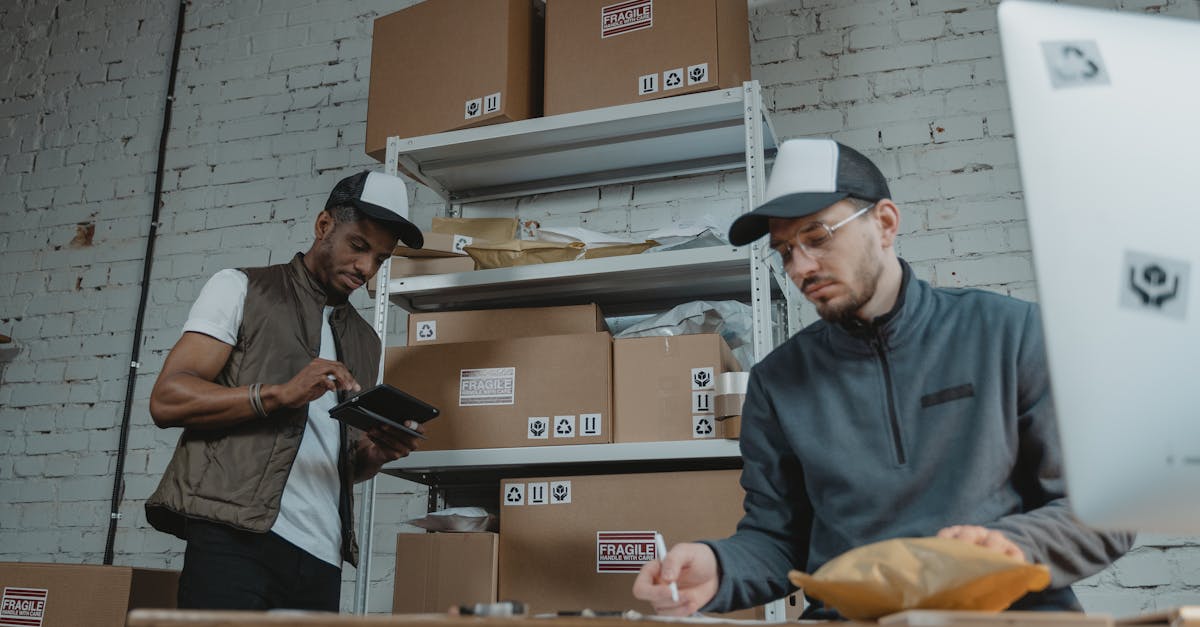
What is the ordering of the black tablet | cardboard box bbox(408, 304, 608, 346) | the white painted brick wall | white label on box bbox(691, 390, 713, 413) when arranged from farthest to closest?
1. the white painted brick wall
2. cardboard box bbox(408, 304, 608, 346)
3. white label on box bbox(691, 390, 713, 413)
4. the black tablet

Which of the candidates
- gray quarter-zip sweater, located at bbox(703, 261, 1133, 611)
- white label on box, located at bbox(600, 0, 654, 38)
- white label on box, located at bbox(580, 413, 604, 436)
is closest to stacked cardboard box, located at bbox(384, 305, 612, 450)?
white label on box, located at bbox(580, 413, 604, 436)

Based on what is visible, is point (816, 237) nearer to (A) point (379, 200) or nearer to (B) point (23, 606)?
(A) point (379, 200)

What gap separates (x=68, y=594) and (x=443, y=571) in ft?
2.59

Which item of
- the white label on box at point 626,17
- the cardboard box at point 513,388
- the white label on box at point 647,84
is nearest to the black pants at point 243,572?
the cardboard box at point 513,388

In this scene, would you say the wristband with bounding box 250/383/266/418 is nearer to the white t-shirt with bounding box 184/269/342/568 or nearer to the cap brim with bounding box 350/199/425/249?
the white t-shirt with bounding box 184/269/342/568

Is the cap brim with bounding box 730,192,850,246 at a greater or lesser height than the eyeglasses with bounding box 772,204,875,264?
greater

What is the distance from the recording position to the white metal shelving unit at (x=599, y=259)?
2092mm

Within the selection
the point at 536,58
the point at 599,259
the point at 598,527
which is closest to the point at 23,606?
the point at 598,527

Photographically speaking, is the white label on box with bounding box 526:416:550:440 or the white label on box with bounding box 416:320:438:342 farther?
the white label on box with bounding box 416:320:438:342

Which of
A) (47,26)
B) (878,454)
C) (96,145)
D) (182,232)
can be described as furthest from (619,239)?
(47,26)

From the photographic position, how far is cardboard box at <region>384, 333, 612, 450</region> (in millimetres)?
2080

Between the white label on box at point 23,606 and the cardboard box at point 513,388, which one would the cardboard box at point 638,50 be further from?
the white label on box at point 23,606

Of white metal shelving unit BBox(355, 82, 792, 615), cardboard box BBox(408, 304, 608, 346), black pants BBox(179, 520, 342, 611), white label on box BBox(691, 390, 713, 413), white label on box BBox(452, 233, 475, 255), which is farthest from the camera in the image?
white label on box BBox(452, 233, 475, 255)

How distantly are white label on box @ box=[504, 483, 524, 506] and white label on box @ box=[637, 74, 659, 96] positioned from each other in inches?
37.7
